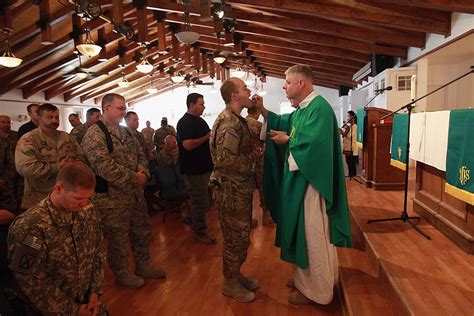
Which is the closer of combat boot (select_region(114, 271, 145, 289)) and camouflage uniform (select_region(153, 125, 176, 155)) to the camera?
combat boot (select_region(114, 271, 145, 289))

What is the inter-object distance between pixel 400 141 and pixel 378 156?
101 centimetres

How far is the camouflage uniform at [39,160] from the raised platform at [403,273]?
7.35 feet

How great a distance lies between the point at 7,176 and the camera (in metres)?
3.23

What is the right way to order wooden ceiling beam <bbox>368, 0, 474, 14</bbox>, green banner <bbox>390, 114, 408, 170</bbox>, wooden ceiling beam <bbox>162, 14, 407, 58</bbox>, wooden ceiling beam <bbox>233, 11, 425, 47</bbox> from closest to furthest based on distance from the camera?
green banner <bbox>390, 114, 408, 170</bbox>, wooden ceiling beam <bbox>368, 0, 474, 14</bbox>, wooden ceiling beam <bbox>233, 11, 425, 47</bbox>, wooden ceiling beam <bbox>162, 14, 407, 58</bbox>

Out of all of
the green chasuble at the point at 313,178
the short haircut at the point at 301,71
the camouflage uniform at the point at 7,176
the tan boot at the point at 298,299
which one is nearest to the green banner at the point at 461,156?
the green chasuble at the point at 313,178

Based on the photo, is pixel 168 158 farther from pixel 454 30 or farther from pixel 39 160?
pixel 454 30

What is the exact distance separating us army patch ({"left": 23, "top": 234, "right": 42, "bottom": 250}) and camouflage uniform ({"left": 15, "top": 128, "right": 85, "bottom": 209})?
4.17ft

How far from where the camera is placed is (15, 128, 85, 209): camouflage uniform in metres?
2.48

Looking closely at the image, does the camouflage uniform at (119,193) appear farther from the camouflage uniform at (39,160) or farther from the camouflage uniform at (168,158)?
the camouflage uniform at (168,158)

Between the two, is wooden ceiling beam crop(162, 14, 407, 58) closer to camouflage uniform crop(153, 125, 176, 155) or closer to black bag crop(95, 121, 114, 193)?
camouflage uniform crop(153, 125, 176, 155)

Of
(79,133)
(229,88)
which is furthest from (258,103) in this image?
(79,133)

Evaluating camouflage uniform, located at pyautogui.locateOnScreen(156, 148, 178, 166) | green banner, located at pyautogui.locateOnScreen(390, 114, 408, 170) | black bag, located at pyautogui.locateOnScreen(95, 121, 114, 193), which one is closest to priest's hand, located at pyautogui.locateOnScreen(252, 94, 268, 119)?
black bag, located at pyautogui.locateOnScreen(95, 121, 114, 193)

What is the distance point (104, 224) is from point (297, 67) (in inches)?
67.1

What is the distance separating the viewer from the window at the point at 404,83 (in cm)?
670
